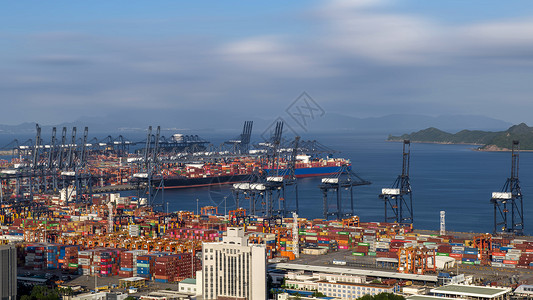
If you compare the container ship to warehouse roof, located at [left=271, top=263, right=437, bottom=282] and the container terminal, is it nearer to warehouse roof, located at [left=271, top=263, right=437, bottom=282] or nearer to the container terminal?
the container terminal

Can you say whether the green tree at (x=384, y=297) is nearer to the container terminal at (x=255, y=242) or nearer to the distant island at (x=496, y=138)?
the container terminal at (x=255, y=242)

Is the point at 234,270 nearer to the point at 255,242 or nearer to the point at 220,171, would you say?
the point at 255,242

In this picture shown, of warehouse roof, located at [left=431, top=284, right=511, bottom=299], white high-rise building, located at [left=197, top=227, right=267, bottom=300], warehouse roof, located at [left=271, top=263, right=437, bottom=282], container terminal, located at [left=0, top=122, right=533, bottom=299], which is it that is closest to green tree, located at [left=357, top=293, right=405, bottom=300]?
warehouse roof, located at [left=431, top=284, right=511, bottom=299]

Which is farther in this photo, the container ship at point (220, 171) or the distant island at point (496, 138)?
the distant island at point (496, 138)

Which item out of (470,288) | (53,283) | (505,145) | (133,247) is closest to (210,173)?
(133,247)

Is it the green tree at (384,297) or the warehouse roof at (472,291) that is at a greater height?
the warehouse roof at (472,291)

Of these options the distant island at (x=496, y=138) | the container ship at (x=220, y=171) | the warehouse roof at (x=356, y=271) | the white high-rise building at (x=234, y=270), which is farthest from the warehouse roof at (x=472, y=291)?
the distant island at (x=496, y=138)
